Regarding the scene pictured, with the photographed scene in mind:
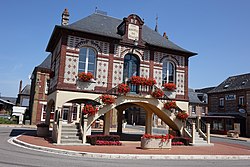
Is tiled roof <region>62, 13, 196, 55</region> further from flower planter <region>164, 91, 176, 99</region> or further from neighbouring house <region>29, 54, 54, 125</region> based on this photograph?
neighbouring house <region>29, 54, 54, 125</region>

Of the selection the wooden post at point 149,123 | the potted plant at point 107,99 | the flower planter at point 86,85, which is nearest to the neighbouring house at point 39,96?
the wooden post at point 149,123

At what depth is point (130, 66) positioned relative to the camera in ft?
57.0

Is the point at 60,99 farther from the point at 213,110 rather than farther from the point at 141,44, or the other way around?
the point at 213,110

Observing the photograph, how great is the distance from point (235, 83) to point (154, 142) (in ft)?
83.2

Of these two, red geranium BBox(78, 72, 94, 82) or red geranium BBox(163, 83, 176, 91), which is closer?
red geranium BBox(78, 72, 94, 82)

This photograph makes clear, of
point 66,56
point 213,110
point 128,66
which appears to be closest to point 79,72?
point 66,56

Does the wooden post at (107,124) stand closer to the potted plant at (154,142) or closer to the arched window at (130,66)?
the arched window at (130,66)

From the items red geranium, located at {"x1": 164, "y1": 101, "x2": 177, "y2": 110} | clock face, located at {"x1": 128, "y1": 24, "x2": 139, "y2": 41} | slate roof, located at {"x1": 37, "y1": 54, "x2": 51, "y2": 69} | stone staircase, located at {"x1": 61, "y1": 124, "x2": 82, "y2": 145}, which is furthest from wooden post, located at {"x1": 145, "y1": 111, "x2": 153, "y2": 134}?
slate roof, located at {"x1": 37, "y1": 54, "x2": 51, "y2": 69}

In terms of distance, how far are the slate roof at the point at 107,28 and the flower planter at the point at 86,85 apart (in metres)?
3.32

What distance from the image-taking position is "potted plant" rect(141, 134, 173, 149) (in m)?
13.1

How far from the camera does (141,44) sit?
1761 centimetres

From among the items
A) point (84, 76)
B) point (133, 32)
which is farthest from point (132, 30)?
point (84, 76)

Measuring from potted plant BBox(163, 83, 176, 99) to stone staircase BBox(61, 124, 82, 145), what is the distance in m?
6.91

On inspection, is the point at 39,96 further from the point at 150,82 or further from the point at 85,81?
the point at 150,82
